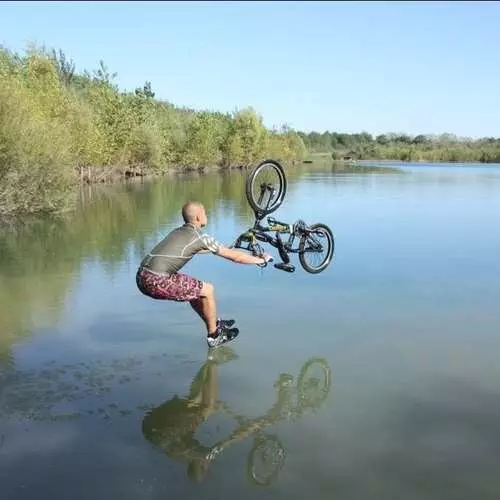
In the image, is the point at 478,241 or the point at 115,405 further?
the point at 478,241

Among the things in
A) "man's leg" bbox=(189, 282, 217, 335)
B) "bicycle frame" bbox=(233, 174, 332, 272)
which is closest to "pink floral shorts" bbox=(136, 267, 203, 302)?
"man's leg" bbox=(189, 282, 217, 335)

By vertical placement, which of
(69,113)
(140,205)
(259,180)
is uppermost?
(69,113)

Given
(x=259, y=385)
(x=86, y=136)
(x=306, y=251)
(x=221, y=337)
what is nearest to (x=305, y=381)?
(x=259, y=385)

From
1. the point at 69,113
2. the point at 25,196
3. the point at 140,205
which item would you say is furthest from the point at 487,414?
the point at 69,113

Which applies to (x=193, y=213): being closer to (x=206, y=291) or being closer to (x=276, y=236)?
(x=206, y=291)

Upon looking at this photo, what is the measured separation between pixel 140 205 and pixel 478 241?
48.3 ft

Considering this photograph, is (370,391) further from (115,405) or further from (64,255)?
(64,255)

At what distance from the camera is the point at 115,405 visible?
16.8 ft

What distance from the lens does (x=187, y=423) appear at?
4812mm

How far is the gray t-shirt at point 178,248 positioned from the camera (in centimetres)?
617

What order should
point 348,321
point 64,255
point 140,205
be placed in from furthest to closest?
point 140,205 → point 64,255 → point 348,321

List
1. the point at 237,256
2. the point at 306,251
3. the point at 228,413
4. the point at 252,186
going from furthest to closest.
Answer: the point at 306,251 → the point at 252,186 → the point at 237,256 → the point at 228,413

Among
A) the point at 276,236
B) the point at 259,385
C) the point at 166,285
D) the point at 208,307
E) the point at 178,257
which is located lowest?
the point at 259,385

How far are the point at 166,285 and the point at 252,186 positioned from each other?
10.3 ft
